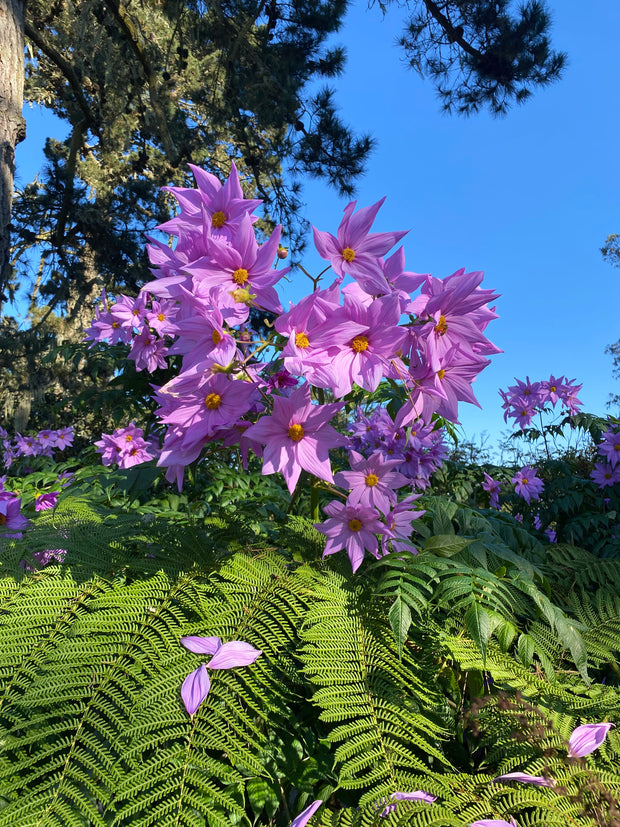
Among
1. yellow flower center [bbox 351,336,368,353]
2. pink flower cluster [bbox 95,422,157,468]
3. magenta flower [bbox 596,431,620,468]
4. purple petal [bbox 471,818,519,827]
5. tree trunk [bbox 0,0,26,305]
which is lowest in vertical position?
purple petal [bbox 471,818,519,827]

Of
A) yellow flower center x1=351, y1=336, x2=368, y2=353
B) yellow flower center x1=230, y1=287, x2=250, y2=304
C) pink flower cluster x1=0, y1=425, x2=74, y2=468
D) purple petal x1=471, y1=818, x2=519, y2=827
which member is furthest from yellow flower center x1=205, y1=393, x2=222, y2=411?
pink flower cluster x1=0, y1=425, x2=74, y2=468

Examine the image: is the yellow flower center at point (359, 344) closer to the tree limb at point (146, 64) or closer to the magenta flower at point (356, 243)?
the magenta flower at point (356, 243)

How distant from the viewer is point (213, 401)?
1.15 metres

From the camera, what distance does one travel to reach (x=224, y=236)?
123 centimetres

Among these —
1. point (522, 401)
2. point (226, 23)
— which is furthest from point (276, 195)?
point (522, 401)

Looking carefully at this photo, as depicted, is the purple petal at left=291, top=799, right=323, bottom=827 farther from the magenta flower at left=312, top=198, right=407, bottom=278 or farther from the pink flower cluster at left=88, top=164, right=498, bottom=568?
the magenta flower at left=312, top=198, right=407, bottom=278

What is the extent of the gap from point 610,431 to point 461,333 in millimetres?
2844

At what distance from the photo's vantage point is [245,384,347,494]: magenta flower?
111cm

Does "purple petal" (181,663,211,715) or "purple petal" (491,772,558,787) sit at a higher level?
"purple petal" (181,663,211,715)

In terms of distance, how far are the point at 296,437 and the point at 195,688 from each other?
54 cm

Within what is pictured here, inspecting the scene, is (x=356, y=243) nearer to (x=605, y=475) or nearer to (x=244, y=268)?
(x=244, y=268)

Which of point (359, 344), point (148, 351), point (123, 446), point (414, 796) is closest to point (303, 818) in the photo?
point (414, 796)

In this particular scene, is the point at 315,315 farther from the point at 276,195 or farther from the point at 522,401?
the point at 276,195

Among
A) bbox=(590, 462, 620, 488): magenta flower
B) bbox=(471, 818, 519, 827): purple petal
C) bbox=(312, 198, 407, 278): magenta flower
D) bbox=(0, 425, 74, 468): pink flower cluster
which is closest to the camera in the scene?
bbox=(471, 818, 519, 827): purple petal
